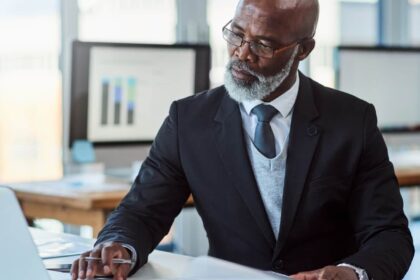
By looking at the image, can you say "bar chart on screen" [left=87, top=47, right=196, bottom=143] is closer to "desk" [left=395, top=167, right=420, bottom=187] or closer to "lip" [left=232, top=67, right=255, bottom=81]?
"desk" [left=395, top=167, right=420, bottom=187]

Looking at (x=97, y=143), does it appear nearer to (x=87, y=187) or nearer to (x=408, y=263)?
(x=87, y=187)

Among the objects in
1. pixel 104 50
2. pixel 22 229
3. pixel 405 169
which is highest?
pixel 104 50

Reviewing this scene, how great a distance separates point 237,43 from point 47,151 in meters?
2.36

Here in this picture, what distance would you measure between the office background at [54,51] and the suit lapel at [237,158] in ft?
5.19

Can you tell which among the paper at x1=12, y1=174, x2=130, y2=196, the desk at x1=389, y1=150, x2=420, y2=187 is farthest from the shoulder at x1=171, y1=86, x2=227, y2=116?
the desk at x1=389, y1=150, x2=420, y2=187

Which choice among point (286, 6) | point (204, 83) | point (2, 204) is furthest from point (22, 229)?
point (204, 83)

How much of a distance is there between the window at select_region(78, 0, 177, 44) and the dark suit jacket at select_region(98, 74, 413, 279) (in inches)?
83.9

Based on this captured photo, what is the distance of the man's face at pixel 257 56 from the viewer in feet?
5.74

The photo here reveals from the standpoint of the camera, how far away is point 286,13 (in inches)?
69.8

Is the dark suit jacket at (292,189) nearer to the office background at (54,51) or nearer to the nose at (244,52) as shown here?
the nose at (244,52)

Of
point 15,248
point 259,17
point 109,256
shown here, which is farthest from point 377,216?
point 15,248

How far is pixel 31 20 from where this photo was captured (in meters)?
3.81

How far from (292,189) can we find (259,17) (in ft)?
1.25

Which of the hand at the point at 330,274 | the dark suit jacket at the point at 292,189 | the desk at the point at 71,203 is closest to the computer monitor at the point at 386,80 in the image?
the desk at the point at 71,203
